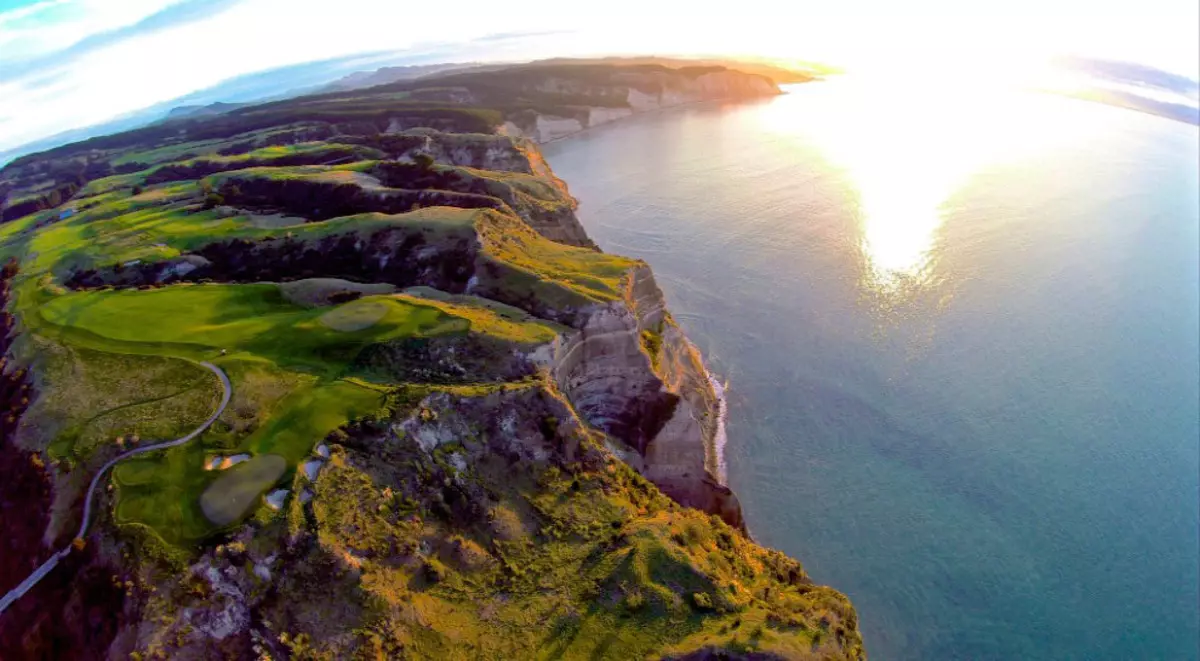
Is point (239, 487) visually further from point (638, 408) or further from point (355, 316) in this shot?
point (638, 408)

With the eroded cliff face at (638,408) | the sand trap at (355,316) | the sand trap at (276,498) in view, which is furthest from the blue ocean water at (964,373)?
the sand trap at (276,498)

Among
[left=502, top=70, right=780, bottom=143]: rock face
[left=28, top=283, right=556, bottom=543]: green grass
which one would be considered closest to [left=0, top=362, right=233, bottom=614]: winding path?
[left=28, top=283, right=556, bottom=543]: green grass

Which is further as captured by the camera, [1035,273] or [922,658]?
[1035,273]

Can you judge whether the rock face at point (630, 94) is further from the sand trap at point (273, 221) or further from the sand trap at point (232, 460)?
the sand trap at point (232, 460)

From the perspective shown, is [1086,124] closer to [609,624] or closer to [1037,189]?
[1037,189]

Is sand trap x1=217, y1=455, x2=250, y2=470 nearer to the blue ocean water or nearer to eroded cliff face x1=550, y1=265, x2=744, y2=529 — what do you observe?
eroded cliff face x1=550, y1=265, x2=744, y2=529

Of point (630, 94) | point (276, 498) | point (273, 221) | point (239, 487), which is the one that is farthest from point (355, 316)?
point (630, 94)

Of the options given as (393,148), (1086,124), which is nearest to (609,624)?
(393,148)
